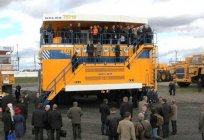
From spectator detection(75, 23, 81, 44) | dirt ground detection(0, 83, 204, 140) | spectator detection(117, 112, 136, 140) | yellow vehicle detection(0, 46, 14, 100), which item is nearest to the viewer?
spectator detection(117, 112, 136, 140)

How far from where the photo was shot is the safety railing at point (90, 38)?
22.7m

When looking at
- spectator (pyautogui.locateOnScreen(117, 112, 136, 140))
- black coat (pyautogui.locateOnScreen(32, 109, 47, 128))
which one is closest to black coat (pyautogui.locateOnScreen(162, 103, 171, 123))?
black coat (pyautogui.locateOnScreen(32, 109, 47, 128))

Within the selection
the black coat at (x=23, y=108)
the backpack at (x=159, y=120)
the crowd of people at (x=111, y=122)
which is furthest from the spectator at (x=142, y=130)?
the black coat at (x=23, y=108)

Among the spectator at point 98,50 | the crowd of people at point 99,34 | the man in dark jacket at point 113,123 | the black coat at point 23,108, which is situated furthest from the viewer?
the crowd of people at point 99,34

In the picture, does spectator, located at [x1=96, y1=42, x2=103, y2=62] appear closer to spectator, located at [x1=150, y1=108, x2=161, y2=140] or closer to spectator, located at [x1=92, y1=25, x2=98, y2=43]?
spectator, located at [x1=92, y1=25, x2=98, y2=43]

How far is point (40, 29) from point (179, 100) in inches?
451

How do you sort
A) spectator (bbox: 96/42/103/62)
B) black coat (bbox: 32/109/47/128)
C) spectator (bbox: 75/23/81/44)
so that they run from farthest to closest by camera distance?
spectator (bbox: 75/23/81/44) → spectator (bbox: 96/42/103/62) → black coat (bbox: 32/109/47/128)

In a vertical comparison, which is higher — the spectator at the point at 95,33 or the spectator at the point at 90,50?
the spectator at the point at 95,33

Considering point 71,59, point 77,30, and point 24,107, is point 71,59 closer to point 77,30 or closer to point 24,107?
point 77,30

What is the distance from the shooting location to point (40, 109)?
13.3 meters

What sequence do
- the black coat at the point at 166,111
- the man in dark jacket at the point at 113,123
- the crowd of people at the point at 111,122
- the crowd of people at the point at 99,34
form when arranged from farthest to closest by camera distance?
the crowd of people at the point at 99,34
the black coat at the point at 166,111
the man in dark jacket at the point at 113,123
the crowd of people at the point at 111,122

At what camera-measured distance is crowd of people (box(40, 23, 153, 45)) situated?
22812 mm

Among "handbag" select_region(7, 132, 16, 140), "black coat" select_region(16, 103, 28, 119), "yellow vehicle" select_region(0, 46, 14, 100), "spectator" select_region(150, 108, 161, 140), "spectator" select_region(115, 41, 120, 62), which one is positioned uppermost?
"spectator" select_region(115, 41, 120, 62)

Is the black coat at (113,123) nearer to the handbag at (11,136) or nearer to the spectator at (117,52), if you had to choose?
the handbag at (11,136)
